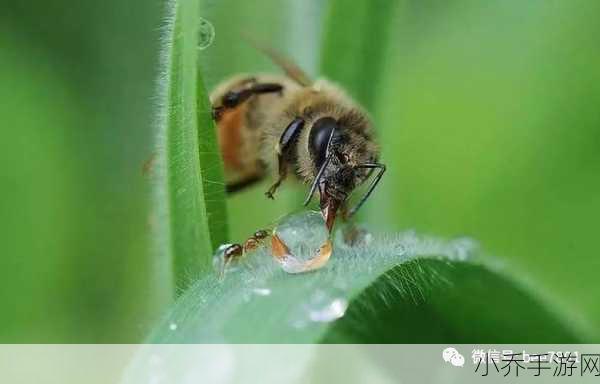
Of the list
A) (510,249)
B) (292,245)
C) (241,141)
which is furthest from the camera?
(510,249)

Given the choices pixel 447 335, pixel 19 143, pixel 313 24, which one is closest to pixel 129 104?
pixel 19 143

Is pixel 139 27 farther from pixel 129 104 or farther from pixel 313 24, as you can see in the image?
pixel 313 24

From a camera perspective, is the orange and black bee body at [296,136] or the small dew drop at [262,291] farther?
the orange and black bee body at [296,136]

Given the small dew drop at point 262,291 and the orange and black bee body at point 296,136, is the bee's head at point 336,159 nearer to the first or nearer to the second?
the orange and black bee body at point 296,136

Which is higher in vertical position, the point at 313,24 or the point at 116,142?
the point at 313,24

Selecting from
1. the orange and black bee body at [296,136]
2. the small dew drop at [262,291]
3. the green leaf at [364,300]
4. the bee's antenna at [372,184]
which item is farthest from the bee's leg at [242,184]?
the small dew drop at [262,291]

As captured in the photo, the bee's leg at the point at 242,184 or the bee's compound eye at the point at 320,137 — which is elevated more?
the bee's compound eye at the point at 320,137

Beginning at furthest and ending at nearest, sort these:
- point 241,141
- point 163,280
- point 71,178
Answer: point 71,178 → point 241,141 → point 163,280

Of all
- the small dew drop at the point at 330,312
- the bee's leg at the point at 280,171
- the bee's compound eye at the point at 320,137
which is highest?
the small dew drop at the point at 330,312
